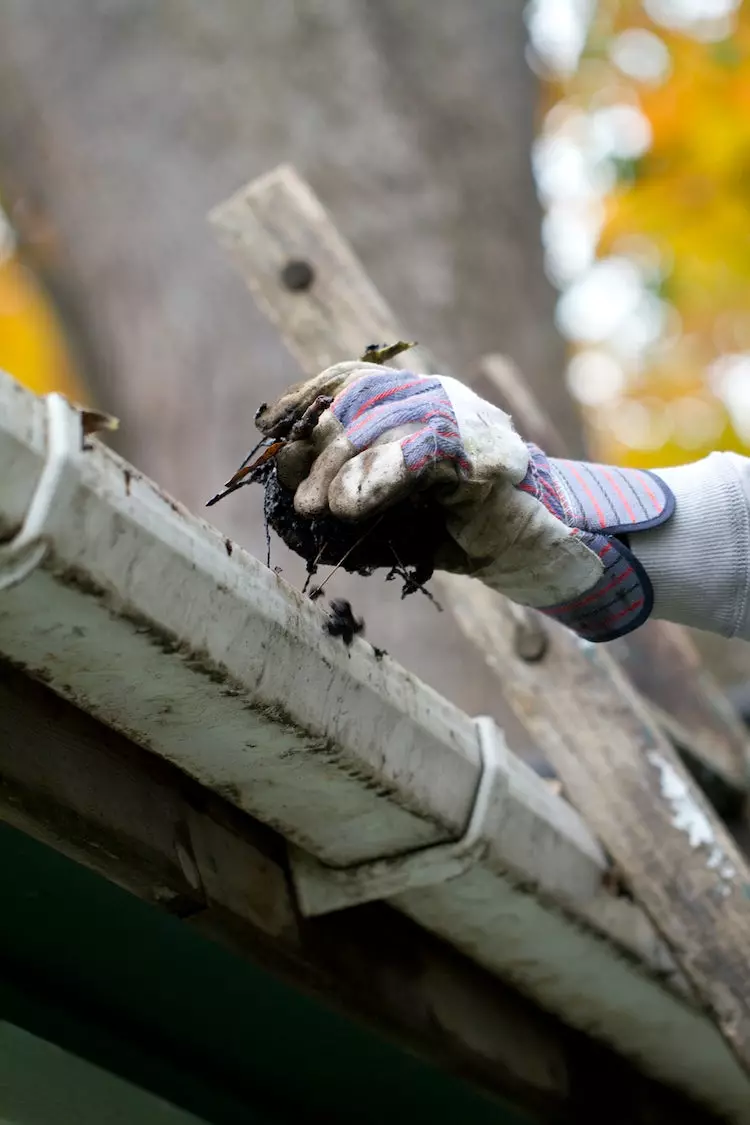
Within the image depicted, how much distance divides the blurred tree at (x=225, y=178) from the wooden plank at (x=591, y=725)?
1.84m

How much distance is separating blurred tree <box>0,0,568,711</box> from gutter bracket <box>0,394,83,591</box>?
315cm

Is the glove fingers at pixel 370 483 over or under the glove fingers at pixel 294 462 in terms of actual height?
over

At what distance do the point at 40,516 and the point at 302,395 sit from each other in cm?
43

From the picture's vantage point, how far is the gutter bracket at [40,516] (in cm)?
111

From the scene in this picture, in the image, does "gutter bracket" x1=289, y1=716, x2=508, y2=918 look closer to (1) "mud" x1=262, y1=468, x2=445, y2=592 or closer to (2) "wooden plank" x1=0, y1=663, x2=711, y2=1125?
(2) "wooden plank" x1=0, y1=663, x2=711, y2=1125

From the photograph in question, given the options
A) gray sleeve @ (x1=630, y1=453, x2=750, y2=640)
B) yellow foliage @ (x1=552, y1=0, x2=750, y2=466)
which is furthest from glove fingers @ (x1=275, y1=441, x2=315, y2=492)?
yellow foliage @ (x1=552, y1=0, x2=750, y2=466)

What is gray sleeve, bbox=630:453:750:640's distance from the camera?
1686 millimetres

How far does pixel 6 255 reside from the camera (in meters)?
7.10

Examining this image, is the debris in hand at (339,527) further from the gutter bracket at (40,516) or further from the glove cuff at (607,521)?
the gutter bracket at (40,516)

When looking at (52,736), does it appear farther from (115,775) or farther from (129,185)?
(129,185)

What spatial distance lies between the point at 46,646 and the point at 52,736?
0.89 ft

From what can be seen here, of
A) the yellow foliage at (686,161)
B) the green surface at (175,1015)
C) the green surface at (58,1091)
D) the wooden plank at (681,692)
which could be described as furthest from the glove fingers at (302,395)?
the yellow foliage at (686,161)

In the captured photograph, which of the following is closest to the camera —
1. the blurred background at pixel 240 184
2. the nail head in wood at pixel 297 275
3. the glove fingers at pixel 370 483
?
the glove fingers at pixel 370 483

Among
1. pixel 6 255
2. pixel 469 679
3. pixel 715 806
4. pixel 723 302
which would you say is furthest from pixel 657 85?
pixel 715 806
